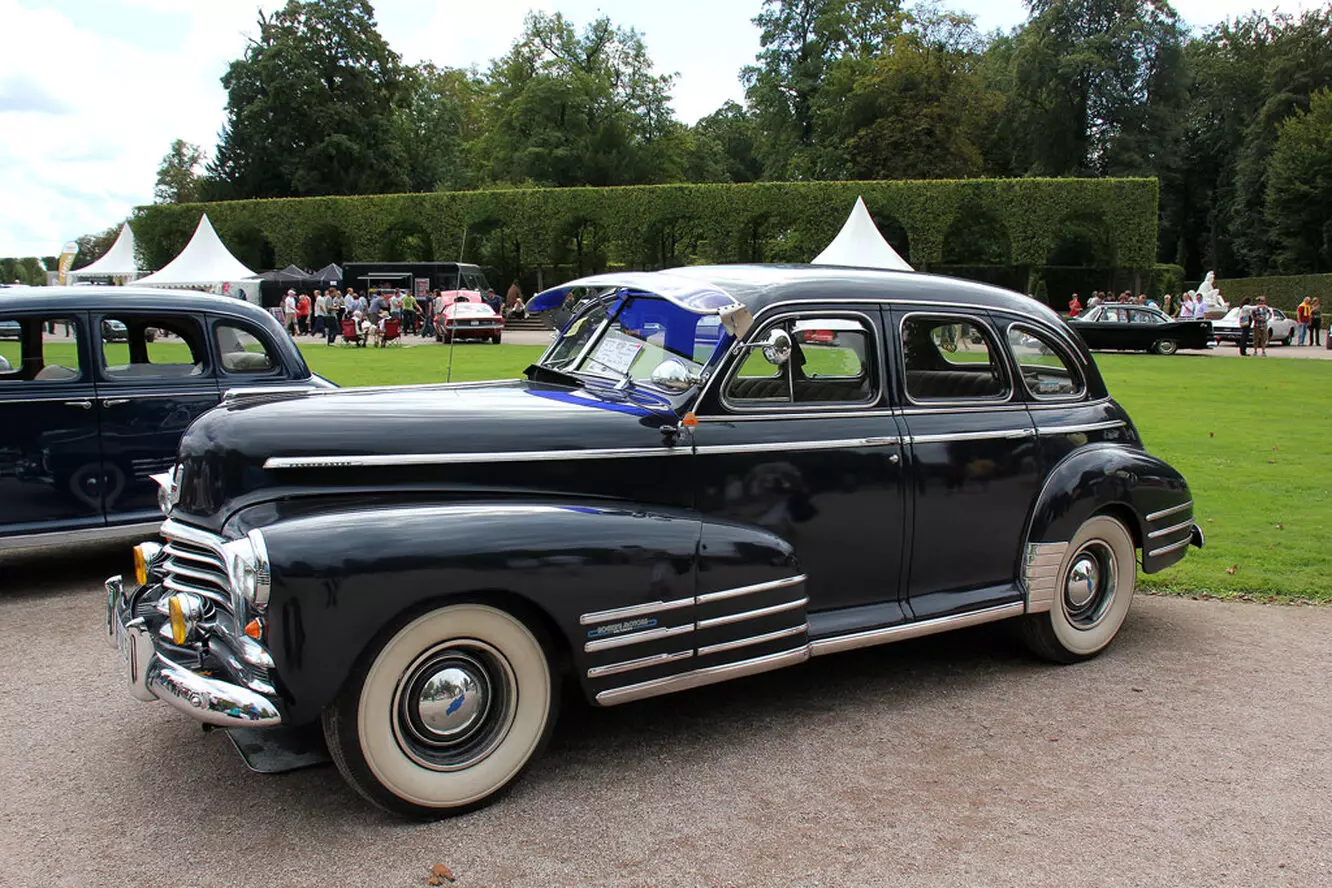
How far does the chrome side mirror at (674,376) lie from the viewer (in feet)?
14.1

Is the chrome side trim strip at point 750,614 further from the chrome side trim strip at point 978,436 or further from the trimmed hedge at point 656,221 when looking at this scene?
the trimmed hedge at point 656,221

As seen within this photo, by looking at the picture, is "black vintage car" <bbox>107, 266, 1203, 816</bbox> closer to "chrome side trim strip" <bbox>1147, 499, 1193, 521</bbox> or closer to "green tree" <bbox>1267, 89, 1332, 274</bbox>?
"chrome side trim strip" <bbox>1147, 499, 1193, 521</bbox>

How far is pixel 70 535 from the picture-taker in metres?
6.46

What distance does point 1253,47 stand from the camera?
6625cm

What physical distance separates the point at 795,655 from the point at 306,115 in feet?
220

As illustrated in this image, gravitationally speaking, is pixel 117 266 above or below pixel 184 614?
above

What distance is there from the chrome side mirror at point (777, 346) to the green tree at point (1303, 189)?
59.5 meters

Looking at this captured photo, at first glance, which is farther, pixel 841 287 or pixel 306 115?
pixel 306 115

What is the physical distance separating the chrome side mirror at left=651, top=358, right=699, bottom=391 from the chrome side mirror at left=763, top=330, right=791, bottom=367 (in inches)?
13.1

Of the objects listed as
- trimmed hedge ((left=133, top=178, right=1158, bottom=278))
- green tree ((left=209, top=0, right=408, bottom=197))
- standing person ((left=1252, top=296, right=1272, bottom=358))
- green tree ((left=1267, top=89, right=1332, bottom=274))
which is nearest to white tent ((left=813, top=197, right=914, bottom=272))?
standing person ((left=1252, top=296, right=1272, bottom=358))

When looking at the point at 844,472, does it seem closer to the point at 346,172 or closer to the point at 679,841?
the point at 679,841

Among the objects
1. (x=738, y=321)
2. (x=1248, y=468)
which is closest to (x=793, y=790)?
(x=738, y=321)

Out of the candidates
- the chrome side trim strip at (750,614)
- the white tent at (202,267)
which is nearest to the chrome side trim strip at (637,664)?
the chrome side trim strip at (750,614)

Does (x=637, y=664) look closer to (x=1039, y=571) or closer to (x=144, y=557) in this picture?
(x=144, y=557)
